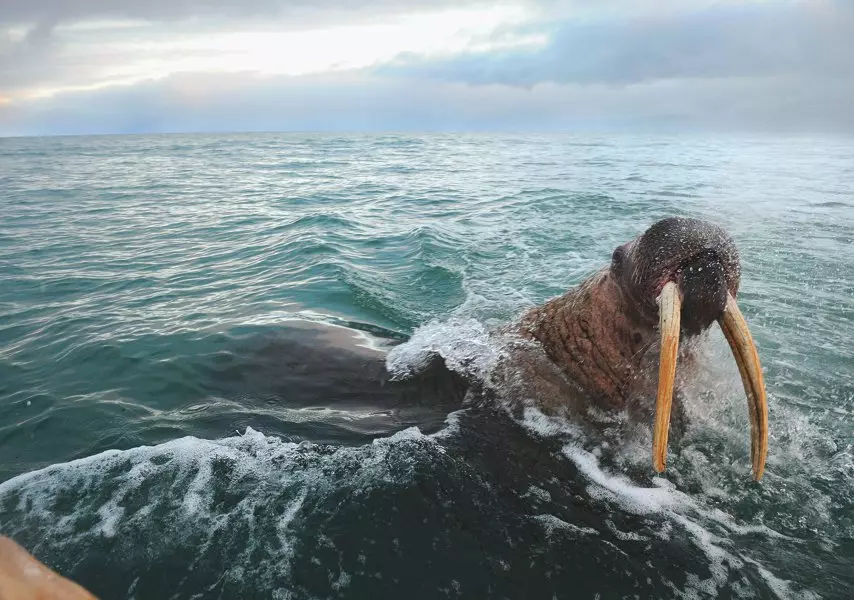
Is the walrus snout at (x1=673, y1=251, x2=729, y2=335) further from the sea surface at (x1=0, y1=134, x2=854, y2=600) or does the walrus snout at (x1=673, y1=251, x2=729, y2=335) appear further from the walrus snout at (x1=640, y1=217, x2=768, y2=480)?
the sea surface at (x1=0, y1=134, x2=854, y2=600)

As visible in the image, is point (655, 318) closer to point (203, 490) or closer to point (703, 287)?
point (703, 287)

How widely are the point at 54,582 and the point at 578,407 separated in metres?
4.13

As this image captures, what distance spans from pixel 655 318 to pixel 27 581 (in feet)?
13.3

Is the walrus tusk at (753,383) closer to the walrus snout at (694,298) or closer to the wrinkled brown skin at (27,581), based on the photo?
the walrus snout at (694,298)

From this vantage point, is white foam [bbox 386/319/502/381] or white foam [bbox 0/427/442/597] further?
white foam [bbox 386/319/502/381]

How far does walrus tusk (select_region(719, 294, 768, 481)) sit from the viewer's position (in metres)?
3.39

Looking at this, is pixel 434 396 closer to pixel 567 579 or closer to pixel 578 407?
pixel 578 407

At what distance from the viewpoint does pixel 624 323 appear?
4.58 metres

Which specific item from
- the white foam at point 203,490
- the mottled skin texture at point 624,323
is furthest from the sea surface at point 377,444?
the mottled skin texture at point 624,323

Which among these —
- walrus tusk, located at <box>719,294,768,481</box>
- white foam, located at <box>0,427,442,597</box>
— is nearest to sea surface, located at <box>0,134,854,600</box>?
white foam, located at <box>0,427,442,597</box>

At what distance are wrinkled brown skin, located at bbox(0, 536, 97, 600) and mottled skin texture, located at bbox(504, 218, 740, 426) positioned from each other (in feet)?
11.8

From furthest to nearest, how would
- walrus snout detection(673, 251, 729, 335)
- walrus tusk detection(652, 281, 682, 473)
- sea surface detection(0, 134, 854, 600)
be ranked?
walrus snout detection(673, 251, 729, 335) → sea surface detection(0, 134, 854, 600) → walrus tusk detection(652, 281, 682, 473)

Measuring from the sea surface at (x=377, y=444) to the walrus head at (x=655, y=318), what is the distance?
21.7 inches

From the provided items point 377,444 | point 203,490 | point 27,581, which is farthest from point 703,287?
point 203,490
